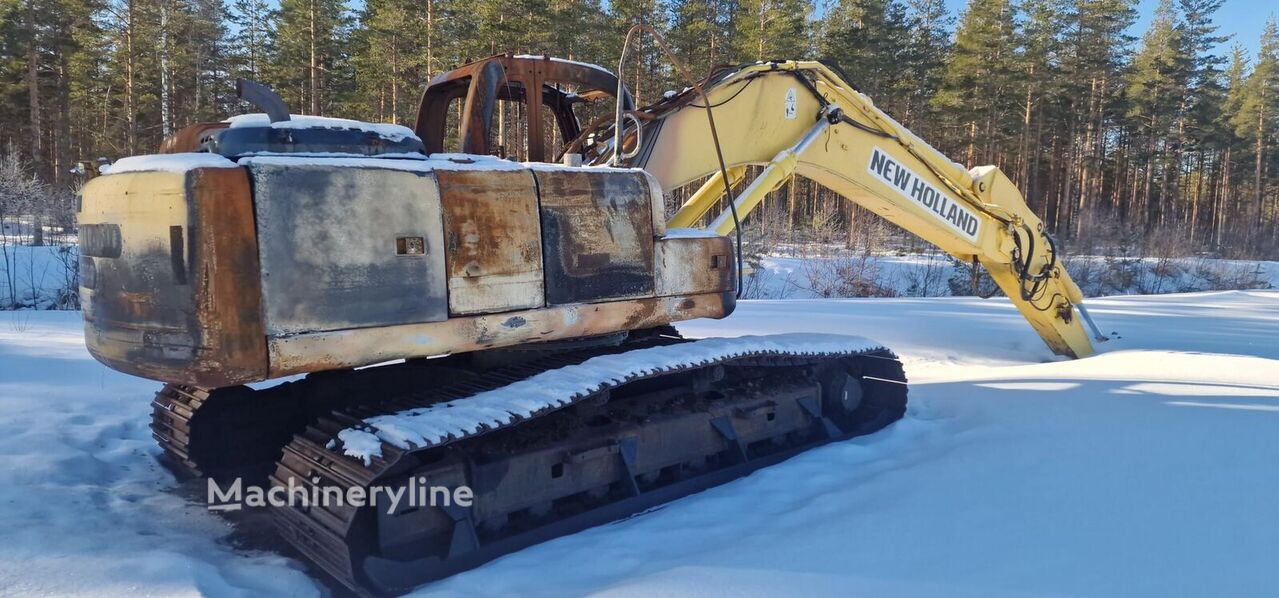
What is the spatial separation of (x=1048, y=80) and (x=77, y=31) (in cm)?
3961

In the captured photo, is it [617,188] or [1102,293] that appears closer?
[617,188]

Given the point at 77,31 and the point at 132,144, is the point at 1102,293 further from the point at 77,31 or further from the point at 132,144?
the point at 77,31

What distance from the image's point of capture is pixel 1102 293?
66.2 feet

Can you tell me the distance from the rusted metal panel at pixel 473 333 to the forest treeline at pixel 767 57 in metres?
19.6

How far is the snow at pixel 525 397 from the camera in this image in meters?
2.77

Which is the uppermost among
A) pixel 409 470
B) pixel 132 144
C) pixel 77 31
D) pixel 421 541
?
pixel 77 31

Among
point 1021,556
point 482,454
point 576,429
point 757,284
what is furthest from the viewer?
point 757,284

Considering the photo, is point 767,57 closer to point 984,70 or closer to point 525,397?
point 984,70

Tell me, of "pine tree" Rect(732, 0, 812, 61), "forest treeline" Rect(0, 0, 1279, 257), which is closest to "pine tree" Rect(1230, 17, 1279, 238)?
"forest treeline" Rect(0, 0, 1279, 257)

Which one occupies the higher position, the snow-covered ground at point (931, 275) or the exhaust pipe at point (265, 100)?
the exhaust pipe at point (265, 100)

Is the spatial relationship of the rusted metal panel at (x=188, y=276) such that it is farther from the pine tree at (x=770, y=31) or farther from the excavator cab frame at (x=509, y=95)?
the pine tree at (x=770, y=31)

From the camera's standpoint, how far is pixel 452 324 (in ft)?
9.87

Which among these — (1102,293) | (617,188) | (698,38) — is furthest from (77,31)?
(1102,293)

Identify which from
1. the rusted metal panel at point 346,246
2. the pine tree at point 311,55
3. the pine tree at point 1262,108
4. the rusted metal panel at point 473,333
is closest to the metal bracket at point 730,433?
the rusted metal panel at point 473,333
